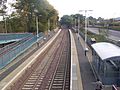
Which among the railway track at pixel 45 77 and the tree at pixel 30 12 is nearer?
the railway track at pixel 45 77

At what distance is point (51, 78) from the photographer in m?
23.8

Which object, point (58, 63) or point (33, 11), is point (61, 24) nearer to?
point (33, 11)

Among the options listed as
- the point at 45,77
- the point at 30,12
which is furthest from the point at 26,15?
the point at 45,77

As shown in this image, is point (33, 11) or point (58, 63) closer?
point (58, 63)

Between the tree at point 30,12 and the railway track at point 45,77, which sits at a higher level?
the tree at point 30,12

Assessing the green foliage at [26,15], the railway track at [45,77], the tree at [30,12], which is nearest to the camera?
the railway track at [45,77]

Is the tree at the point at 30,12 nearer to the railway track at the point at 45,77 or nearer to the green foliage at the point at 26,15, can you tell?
the green foliage at the point at 26,15

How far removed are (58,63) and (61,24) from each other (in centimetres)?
15969

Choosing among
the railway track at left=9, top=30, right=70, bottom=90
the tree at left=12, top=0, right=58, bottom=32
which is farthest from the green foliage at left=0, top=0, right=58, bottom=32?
the railway track at left=9, top=30, right=70, bottom=90

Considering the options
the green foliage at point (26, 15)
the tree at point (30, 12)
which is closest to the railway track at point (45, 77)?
the green foliage at point (26, 15)

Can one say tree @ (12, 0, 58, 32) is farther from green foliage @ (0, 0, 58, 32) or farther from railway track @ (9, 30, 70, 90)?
railway track @ (9, 30, 70, 90)

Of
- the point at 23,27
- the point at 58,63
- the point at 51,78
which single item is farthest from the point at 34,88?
the point at 23,27

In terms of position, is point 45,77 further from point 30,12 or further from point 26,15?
point 30,12

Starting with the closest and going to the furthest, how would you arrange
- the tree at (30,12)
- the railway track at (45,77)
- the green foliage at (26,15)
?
the railway track at (45,77) < the green foliage at (26,15) < the tree at (30,12)
